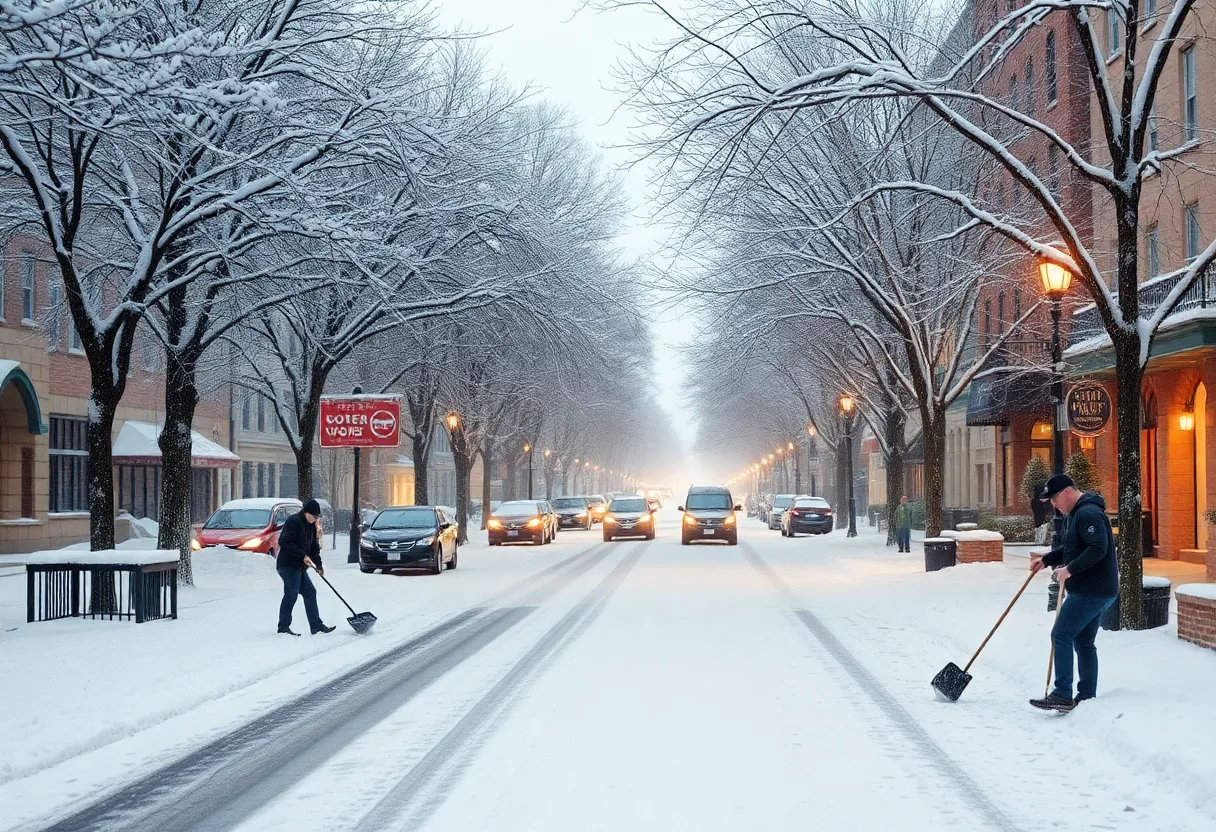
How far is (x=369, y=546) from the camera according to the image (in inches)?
1167

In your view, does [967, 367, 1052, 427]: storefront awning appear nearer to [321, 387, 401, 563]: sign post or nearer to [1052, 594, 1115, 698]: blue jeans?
[321, 387, 401, 563]: sign post

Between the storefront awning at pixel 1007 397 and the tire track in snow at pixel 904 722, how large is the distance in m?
18.9

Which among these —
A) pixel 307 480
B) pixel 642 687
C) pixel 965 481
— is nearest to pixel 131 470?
pixel 307 480

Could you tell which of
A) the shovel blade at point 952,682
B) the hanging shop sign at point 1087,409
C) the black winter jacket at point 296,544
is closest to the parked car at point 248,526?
the black winter jacket at point 296,544

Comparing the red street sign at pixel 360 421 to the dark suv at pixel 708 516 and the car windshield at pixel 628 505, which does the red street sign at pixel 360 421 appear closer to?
the dark suv at pixel 708 516

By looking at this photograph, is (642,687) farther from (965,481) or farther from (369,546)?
(965,481)

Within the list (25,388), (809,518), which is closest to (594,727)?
(25,388)

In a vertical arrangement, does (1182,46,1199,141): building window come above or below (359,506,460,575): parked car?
above

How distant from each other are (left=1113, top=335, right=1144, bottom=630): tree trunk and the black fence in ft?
40.6

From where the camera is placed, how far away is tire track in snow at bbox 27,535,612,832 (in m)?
7.64

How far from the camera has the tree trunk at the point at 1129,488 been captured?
1455 centimetres

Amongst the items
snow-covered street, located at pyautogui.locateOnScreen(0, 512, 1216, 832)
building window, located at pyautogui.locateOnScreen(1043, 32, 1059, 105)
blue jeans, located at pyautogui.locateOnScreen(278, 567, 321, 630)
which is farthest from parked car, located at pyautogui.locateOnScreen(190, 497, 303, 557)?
building window, located at pyautogui.locateOnScreen(1043, 32, 1059, 105)

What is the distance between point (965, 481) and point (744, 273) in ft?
85.5

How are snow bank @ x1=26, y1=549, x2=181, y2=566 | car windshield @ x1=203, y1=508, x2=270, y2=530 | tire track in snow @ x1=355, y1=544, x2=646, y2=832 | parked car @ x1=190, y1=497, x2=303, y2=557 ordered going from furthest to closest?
car windshield @ x1=203, y1=508, x2=270, y2=530 < parked car @ x1=190, y1=497, x2=303, y2=557 < snow bank @ x1=26, y1=549, x2=181, y2=566 < tire track in snow @ x1=355, y1=544, x2=646, y2=832
